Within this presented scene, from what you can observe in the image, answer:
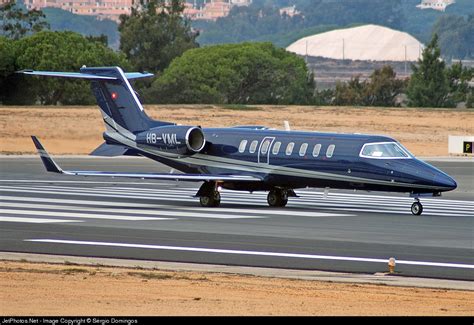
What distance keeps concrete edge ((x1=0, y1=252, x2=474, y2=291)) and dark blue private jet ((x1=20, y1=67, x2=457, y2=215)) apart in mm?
10321

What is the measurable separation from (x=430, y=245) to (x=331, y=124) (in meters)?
50.8

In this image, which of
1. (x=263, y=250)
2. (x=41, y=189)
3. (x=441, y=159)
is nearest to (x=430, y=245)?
(x=263, y=250)

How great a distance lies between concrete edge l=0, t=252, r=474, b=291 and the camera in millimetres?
18328

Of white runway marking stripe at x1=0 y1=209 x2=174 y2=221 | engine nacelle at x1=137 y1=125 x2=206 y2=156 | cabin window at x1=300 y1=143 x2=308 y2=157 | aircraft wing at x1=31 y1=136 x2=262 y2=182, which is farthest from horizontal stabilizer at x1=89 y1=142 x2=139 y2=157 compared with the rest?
white runway marking stripe at x1=0 y1=209 x2=174 y2=221

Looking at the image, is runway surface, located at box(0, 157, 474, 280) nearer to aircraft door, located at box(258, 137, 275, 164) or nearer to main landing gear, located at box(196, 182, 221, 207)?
main landing gear, located at box(196, 182, 221, 207)

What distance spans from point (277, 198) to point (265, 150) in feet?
4.32

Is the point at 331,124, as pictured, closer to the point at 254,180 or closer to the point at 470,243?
the point at 254,180

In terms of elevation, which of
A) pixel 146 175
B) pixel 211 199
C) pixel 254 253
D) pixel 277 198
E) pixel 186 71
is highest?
pixel 254 253

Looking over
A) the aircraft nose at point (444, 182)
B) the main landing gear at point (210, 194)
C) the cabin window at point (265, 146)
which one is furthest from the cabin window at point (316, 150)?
the aircraft nose at point (444, 182)

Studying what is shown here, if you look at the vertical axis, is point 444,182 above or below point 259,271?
below

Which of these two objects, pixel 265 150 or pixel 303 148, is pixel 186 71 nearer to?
pixel 265 150

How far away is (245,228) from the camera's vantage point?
26.2 metres

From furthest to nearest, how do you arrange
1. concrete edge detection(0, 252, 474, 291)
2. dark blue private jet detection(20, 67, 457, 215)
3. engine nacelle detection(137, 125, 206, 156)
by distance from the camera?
engine nacelle detection(137, 125, 206, 156)
dark blue private jet detection(20, 67, 457, 215)
concrete edge detection(0, 252, 474, 291)

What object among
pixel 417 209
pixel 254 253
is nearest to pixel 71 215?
pixel 254 253
